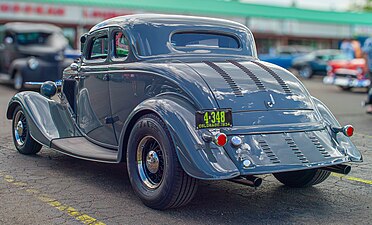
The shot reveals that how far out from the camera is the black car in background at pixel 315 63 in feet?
84.1

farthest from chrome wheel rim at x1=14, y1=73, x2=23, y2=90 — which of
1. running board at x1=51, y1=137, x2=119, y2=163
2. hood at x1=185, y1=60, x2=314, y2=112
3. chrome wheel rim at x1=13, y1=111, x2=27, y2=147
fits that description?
hood at x1=185, y1=60, x2=314, y2=112

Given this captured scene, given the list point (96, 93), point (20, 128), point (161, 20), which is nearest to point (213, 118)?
point (161, 20)

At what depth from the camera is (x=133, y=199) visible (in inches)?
203

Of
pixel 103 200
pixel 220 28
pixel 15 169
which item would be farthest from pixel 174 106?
pixel 15 169

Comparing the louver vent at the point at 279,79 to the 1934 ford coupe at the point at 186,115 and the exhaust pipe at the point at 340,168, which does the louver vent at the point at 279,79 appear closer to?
the 1934 ford coupe at the point at 186,115

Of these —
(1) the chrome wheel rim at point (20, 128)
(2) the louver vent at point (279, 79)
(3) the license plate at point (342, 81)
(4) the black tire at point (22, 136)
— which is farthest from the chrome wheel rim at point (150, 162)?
(3) the license plate at point (342, 81)

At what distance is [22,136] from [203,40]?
2.77m

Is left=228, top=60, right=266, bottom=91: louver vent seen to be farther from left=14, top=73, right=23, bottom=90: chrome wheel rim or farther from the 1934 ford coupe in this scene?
left=14, top=73, right=23, bottom=90: chrome wheel rim

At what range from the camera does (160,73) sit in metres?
5.16

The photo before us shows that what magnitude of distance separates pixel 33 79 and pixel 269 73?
11859 mm

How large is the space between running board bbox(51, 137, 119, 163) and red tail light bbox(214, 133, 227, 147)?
1.24 m

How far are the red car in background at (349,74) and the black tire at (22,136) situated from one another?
13.3 m

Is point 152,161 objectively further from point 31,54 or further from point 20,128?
point 31,54

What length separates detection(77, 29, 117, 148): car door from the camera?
592 centimetres
